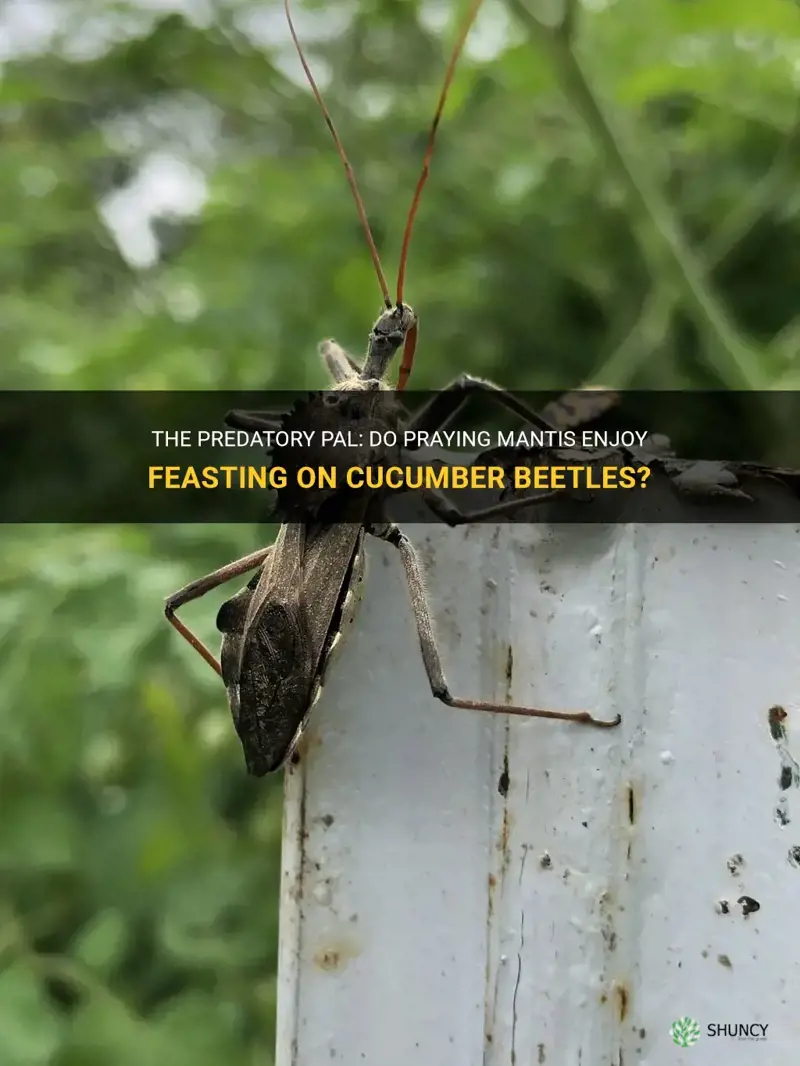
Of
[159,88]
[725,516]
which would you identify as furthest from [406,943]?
[159,88]

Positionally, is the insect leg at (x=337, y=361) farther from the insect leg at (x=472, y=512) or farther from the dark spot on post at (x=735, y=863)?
the dark spot on post at (x=735, y=863)

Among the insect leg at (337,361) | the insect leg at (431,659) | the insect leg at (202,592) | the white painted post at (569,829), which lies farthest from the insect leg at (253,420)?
the white painted post at (569,829)

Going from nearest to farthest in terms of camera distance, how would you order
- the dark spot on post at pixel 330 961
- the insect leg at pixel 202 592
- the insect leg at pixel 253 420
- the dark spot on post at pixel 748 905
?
1. the dark spot on post at pixel 748 905
2. the dark spot on post at pixel 330 961
3. the insect leg at pixel 202 592
4. the insect leg at pixel 253 420

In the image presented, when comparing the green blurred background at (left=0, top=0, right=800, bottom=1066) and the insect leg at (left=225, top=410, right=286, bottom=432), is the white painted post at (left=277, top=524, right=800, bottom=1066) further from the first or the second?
the insect leg at (left=225, top=410, right=286, bottom=432)

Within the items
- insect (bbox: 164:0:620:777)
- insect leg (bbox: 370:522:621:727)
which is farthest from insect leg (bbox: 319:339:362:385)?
insect leg (bbox: 370:522:621:727)

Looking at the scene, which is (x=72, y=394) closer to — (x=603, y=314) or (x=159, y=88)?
(x=159, y=88)

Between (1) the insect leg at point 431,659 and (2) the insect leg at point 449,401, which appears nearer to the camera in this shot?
(1) the insect leg at point 431,659
